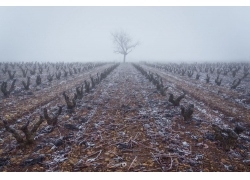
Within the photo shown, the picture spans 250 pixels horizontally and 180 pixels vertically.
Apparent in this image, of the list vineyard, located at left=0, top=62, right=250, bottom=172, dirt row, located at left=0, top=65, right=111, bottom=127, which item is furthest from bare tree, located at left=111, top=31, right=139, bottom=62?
vineyard, located at left=0, top=62, right=250, bottom=172

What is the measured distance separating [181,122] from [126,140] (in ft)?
7.93

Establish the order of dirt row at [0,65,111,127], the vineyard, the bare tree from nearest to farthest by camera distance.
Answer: the vineyard < dirt row at [0,65,111,127] < the bare tree

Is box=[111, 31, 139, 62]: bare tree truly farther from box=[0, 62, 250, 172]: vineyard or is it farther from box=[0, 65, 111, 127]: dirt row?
box=[0, 62, 250, 172]: vineyard

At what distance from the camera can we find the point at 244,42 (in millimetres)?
168750

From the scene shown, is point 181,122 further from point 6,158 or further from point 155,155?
point 6,158

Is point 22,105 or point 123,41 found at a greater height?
point 123,41

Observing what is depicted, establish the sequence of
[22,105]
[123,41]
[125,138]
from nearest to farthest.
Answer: [125,138] → [22,105] → [123,41]

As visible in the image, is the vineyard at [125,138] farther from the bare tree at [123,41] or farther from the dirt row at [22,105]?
the bare tree at [123,41]

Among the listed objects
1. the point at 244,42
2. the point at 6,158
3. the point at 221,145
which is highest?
the point at 244,42

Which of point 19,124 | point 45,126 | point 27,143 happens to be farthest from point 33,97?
point 27,143

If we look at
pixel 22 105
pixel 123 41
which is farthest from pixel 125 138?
pixel 123 41

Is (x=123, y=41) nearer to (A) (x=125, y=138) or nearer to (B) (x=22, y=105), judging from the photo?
(B) (x=22, y=105)

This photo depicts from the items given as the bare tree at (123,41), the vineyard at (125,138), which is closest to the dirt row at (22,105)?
the vineyard at (125,138)

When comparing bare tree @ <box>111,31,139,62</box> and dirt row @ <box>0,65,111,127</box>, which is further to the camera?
bare tree @ <box>111,31,139,62</box>
